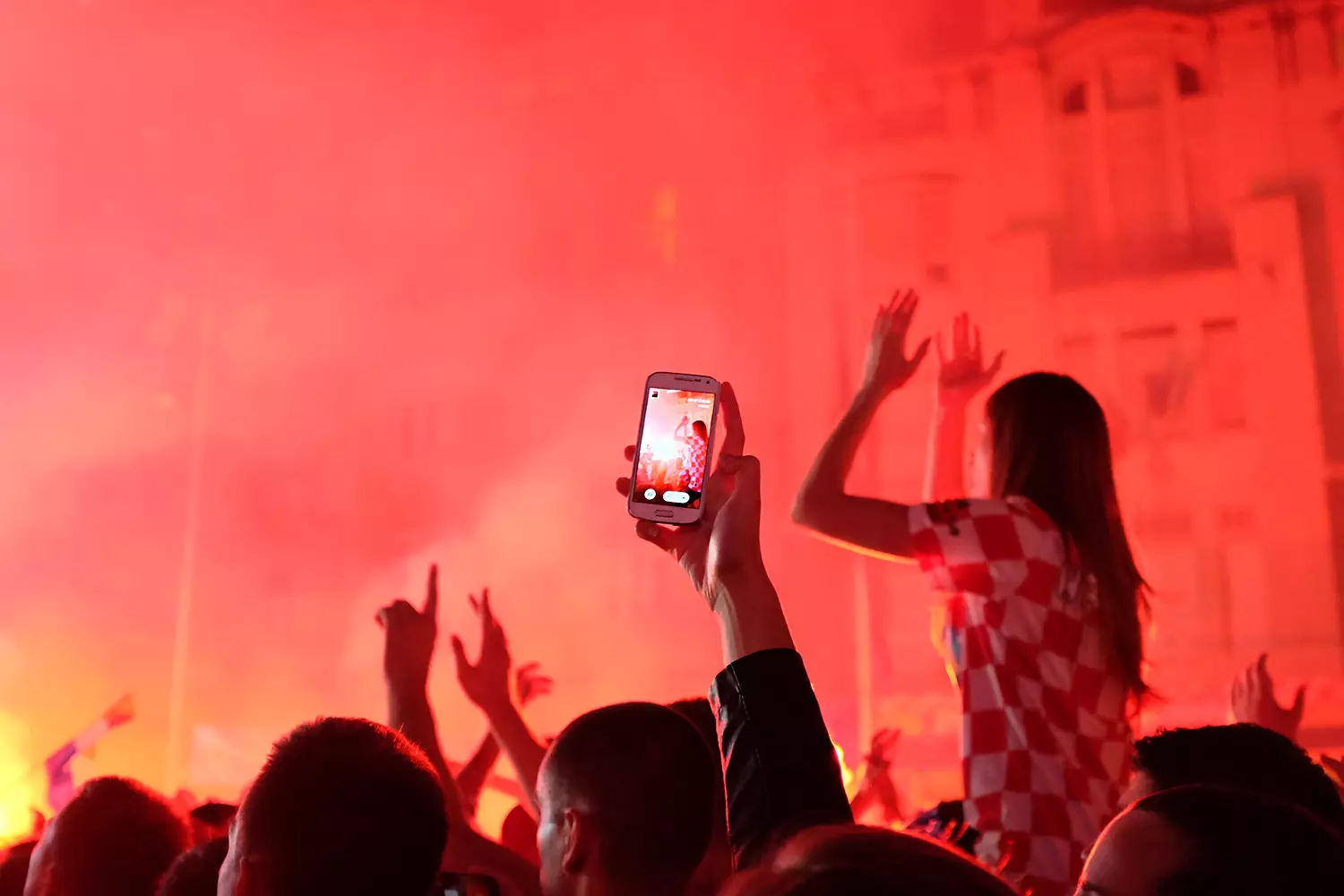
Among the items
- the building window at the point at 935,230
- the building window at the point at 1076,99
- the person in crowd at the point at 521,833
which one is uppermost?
the building window at the point at 1076,99

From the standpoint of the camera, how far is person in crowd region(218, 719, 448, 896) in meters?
0.81

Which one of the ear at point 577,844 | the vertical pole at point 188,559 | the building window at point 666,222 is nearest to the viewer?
the ear at point 577,844

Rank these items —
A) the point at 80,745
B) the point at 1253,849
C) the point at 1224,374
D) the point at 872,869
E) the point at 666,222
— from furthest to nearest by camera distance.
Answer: the point at 80,745 < the point at 666,222 < the point at 1224,374 < the point at 1253,849 < the point at 872,869

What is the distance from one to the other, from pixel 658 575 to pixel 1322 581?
1.91 metres

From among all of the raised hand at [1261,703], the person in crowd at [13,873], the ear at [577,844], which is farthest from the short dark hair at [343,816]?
the raised hand at [1261,703]

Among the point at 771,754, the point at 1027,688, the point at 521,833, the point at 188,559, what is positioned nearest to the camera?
the point at 771,754

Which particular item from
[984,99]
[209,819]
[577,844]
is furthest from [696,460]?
[984,99]

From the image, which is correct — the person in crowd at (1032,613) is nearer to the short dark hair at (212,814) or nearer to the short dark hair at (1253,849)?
the short dark hair at (1253,849)

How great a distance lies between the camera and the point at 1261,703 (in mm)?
1543

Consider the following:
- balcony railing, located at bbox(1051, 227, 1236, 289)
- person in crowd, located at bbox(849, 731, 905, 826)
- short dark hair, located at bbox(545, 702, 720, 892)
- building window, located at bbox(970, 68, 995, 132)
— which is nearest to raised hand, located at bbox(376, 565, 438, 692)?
short dark hair, located at bbox(545, 702, 720, 892)

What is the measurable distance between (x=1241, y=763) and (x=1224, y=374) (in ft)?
8.86

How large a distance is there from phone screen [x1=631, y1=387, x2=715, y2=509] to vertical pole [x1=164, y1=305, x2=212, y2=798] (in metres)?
3.66

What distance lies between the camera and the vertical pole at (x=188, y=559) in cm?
423

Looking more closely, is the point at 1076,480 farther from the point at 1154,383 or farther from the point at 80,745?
the point at 80,745
